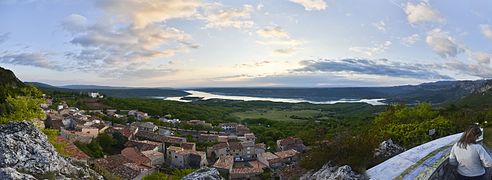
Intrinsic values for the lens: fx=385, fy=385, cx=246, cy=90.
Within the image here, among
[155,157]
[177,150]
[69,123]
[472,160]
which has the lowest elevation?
[155,157]

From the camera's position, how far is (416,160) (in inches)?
345

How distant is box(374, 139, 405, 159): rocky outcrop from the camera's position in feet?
35.7

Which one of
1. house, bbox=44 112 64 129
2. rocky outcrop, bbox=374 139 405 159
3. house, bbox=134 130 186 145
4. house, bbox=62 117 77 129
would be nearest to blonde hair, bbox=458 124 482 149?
→ rocky outcrop, bbox=374 139 405 159

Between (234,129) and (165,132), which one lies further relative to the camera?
(234,129)

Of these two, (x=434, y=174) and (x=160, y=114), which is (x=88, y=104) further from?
(x=434, y=174)

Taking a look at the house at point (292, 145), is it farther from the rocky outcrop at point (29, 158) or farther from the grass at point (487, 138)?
the rocky outcrop at point (29, 158)

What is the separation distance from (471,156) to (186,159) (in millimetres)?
44605

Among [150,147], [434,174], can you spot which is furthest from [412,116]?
[150,147]

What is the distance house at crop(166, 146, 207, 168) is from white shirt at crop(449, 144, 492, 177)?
43.0 metres

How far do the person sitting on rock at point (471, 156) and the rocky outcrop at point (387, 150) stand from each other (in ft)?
14.4

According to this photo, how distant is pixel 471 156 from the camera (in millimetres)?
6039

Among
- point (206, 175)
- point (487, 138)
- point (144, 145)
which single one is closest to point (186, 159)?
point (144, 145)

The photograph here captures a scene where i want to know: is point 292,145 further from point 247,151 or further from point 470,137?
point 470,137

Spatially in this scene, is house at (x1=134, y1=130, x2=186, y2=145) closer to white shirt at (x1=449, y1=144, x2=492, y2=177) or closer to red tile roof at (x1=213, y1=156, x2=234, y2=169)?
red tile roof at (x1=213, y1=156, x2=234, y2=169)
